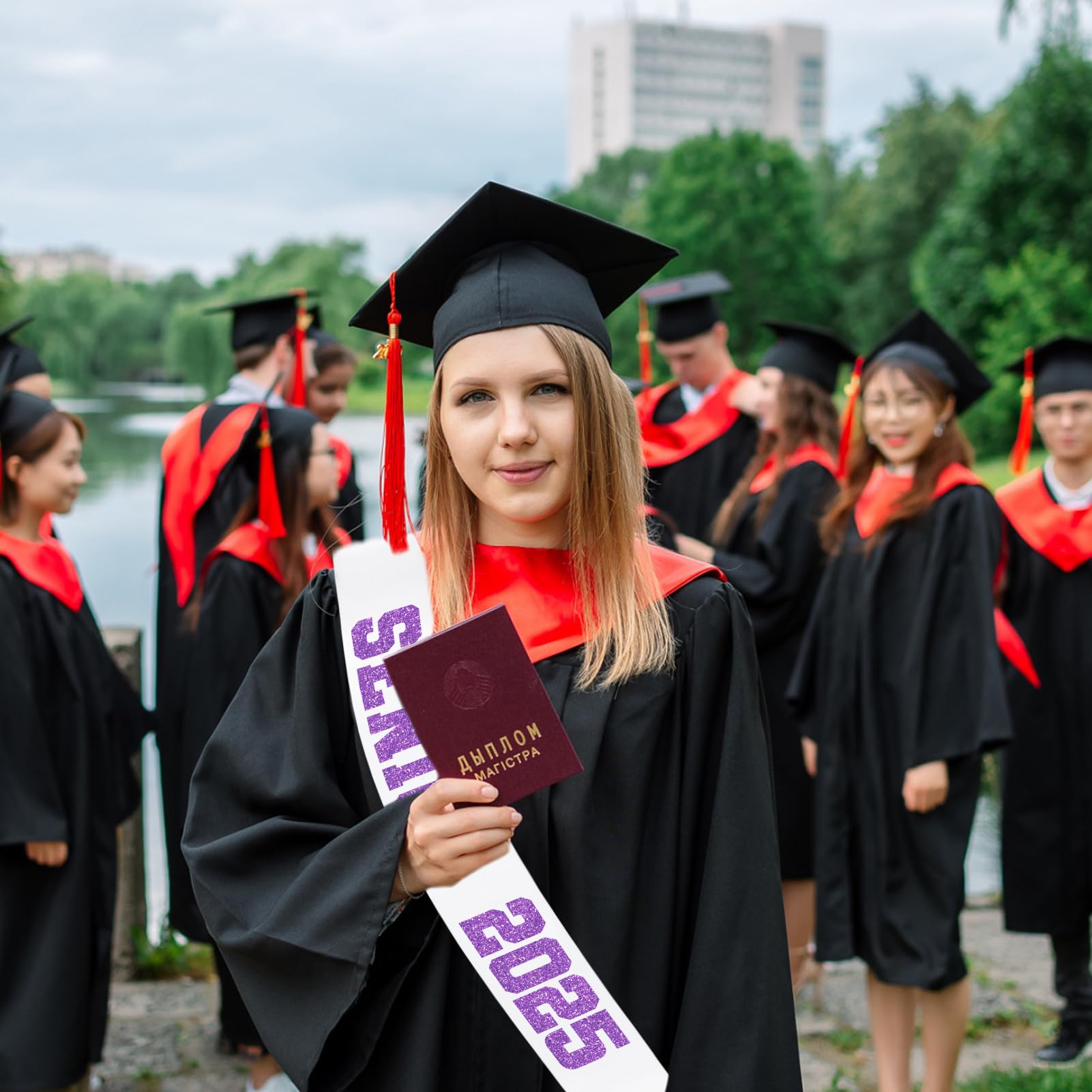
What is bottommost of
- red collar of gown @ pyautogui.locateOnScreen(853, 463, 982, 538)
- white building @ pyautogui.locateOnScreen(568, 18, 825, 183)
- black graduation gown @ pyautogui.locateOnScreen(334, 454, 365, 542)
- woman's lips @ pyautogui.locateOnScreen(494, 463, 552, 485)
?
black graduation gown @ pyautogui.locateOnScreen(334, 454, 365, 542)

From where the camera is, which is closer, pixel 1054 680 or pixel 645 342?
pixel 1054 680

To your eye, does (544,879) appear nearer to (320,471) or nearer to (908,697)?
(908,697)

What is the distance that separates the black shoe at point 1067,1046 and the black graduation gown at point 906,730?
2.61ft

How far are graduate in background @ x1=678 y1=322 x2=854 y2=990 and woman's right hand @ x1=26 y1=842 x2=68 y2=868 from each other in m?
2.04

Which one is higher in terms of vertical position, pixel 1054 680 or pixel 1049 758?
pixel 1054 680

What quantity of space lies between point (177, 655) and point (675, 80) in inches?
5218

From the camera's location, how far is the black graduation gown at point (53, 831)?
3.32 m

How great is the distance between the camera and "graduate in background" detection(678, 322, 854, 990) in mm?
4367

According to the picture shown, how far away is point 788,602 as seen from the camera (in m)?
4.40

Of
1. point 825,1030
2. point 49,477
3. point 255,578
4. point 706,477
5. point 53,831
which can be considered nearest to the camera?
point 53,831

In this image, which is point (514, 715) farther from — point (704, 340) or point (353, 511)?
point (704, 340)

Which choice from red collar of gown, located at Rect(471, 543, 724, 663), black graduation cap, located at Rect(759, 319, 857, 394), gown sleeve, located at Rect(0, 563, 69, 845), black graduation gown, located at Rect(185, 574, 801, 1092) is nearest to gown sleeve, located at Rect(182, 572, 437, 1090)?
black graduation gown, located at Rect(185, 574, 801, 1092)

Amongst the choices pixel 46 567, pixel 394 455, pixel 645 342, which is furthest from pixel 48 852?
pixel 645 342

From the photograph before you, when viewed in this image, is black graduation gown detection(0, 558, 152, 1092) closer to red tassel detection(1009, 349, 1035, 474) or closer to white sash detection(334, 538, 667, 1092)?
white sash detection(334, 538, 667, 1092)
